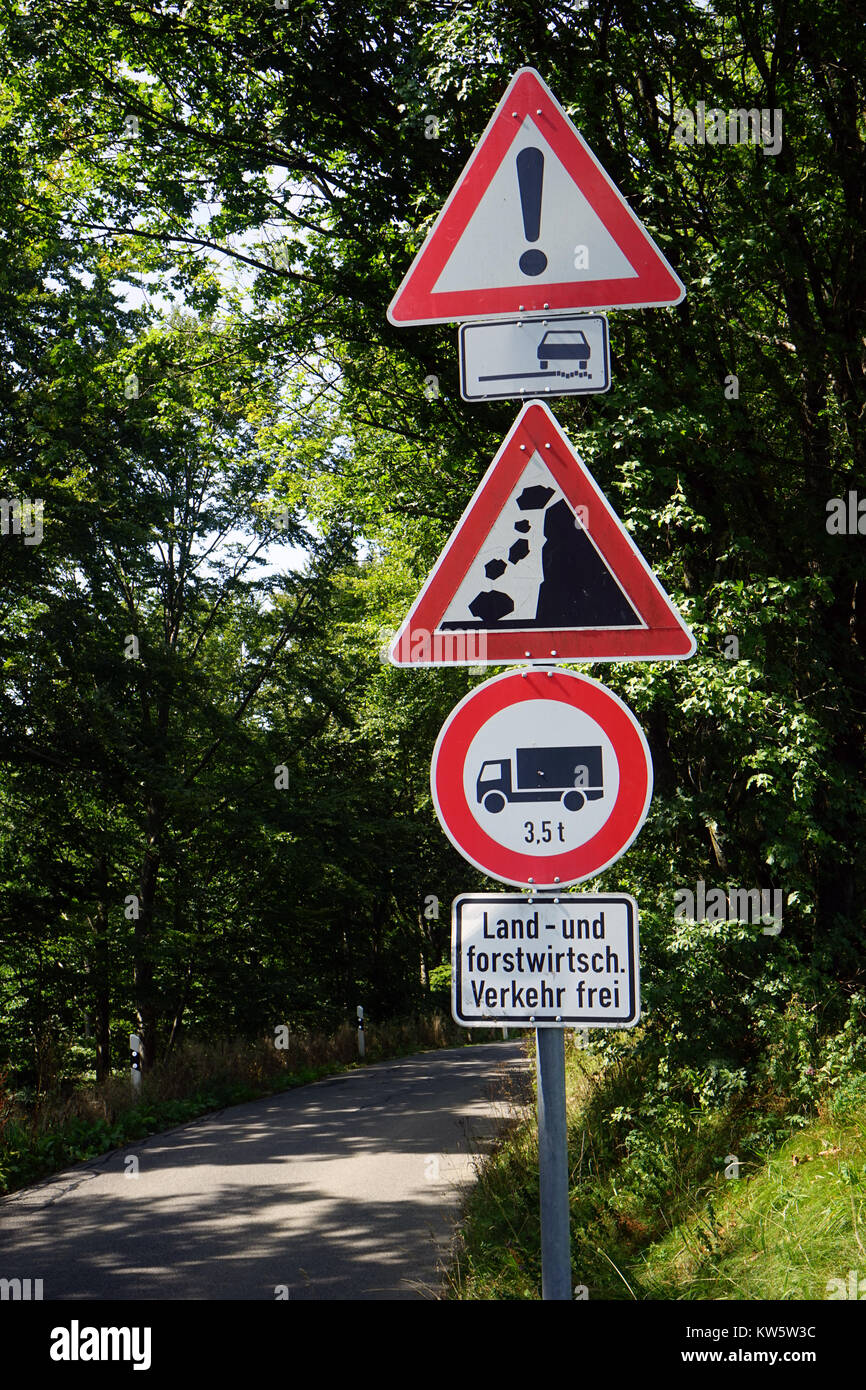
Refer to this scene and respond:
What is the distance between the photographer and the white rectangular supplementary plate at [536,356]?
2.36 metres

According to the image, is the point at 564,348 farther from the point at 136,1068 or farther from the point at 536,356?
the point at 136,1068

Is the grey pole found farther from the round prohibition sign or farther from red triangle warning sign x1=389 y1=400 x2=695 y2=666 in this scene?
red triangle warning sign x1=389 y1=400 x2=695 y2=666

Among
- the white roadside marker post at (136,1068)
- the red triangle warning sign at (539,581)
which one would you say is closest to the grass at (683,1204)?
the red triangle warning sign at (539,581)

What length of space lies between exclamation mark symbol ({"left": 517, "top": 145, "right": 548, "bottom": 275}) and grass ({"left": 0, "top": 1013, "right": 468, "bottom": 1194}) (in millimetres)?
8509

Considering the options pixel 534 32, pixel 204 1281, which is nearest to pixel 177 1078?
pixel 204 1281

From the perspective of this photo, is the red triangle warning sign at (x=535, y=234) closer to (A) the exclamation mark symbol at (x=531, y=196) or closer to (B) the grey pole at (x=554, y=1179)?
(A) the exclamation mark symbol at (x=531, y=196)

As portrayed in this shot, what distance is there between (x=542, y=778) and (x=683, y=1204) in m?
4.48

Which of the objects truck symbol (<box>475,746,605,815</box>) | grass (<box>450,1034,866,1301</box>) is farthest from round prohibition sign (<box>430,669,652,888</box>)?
grass (<box>450,1034,866,1301</box>)

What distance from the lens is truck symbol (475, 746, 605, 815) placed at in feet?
6.97

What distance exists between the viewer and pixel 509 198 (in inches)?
96.9

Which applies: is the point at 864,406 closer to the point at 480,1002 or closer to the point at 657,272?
the point at 657,272

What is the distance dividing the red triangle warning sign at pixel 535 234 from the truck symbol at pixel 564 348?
69 mm

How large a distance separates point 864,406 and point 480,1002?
21.9ft
